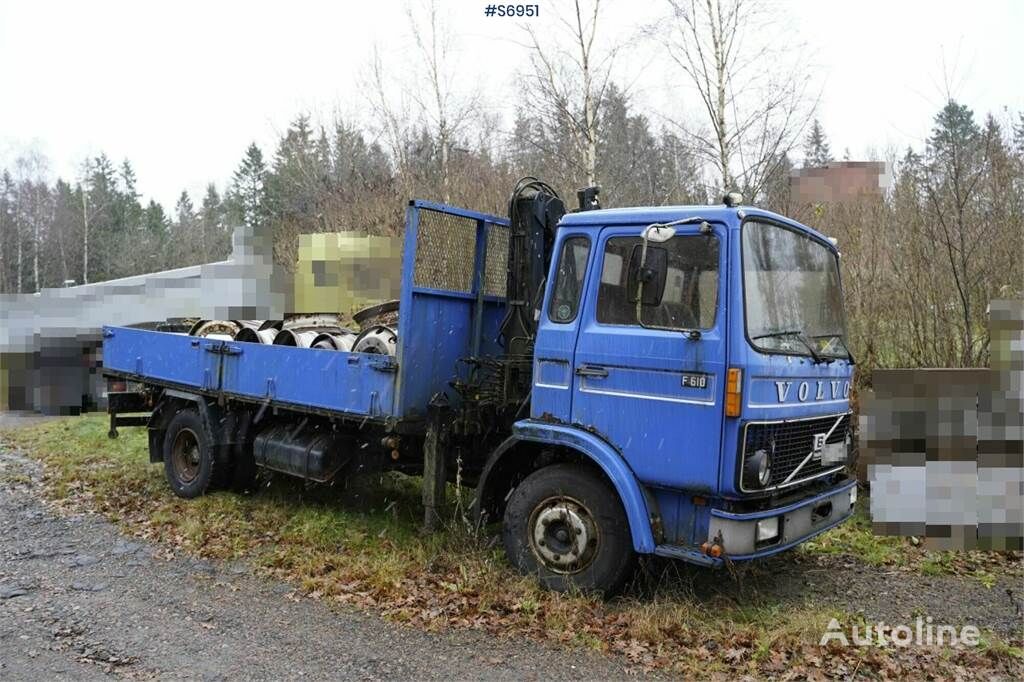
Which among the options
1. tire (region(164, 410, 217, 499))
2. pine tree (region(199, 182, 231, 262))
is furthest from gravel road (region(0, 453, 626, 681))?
pine tree (region(199, 182, 231, 262))

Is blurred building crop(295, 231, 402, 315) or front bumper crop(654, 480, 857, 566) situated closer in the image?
front bumper crop(654, 480, 857, 566)

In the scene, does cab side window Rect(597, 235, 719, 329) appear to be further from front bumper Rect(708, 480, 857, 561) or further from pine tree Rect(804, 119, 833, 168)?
pine tree Rect(804, 119, 833, 168)

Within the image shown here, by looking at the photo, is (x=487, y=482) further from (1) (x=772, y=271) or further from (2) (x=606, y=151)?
(2) (x=606, y=151)

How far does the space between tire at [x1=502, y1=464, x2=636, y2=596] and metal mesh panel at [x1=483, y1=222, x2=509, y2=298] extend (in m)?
1.71

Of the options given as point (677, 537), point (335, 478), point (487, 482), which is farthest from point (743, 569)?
point (335, 478)

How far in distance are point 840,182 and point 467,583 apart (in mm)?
8583

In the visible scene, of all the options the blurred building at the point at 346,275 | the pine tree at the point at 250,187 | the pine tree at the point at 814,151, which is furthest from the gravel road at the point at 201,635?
the pine tree at the point at 250,187

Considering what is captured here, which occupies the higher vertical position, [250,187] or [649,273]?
[250,187]

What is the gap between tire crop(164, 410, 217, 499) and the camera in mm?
7465

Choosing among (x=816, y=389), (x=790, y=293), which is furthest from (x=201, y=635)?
(x=790, y=293)

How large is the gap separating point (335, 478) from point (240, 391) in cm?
128

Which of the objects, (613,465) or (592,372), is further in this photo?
(592,372)

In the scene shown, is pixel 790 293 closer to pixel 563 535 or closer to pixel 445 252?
pixel 563 535

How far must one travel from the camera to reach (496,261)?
6207mm
